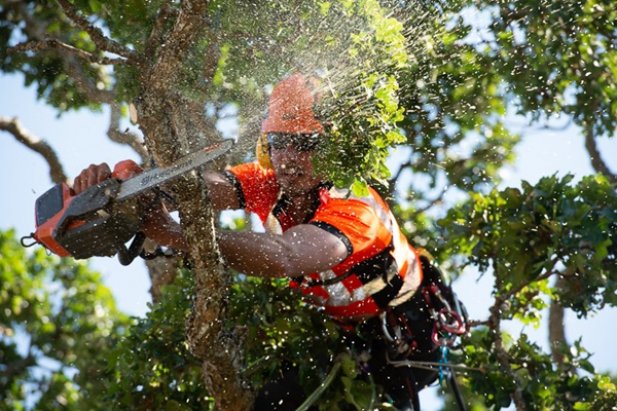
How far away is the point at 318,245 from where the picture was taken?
9.54 feet

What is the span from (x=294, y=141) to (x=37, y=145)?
275cm

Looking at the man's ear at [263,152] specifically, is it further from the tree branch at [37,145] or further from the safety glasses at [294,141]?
the tree branch at [37,145]

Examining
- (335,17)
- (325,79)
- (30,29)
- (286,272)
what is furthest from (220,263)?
(30,29)

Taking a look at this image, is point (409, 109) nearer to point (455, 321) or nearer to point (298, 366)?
point (455, 321)

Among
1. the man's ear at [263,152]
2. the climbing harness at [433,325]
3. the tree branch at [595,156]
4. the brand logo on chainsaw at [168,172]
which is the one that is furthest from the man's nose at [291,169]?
the tree branch at [595,156]

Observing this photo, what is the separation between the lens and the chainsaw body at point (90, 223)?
2.64 m

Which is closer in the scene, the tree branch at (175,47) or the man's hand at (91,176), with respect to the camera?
the tree branch at (175,47)

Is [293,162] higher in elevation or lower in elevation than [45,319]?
lower

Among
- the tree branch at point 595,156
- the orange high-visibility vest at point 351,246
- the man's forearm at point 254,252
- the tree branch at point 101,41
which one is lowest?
the man's forearm at point 254,252

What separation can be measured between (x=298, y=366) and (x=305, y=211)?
0.80 metres

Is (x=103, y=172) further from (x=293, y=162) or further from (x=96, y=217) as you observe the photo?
(x=293, y=162)

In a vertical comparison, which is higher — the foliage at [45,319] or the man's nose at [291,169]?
the foliage at [45,319]

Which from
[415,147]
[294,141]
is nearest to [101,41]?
[294,141]

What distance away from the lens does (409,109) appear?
3.72m
